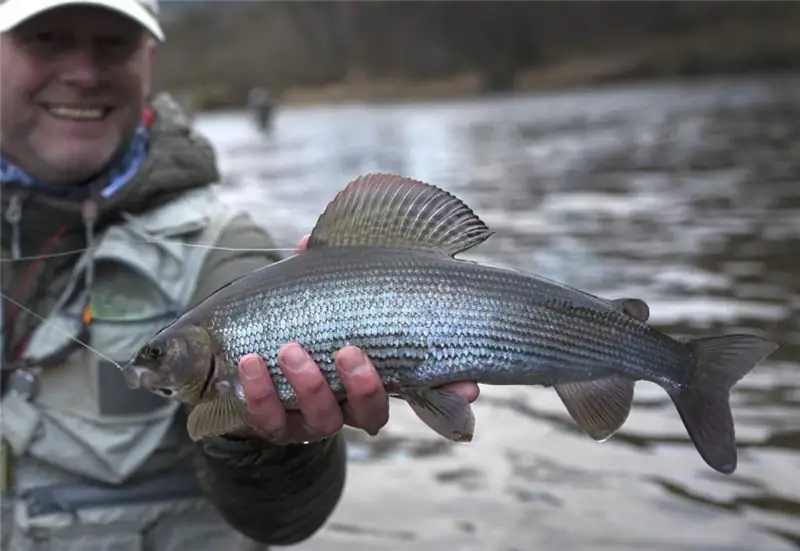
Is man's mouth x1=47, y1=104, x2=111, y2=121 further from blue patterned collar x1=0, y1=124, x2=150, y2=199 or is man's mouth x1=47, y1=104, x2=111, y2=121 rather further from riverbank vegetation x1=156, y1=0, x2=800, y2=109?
riverbank vegetation x1=156, y1=0, x2=800, y2=109

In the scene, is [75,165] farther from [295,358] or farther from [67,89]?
[295,358]

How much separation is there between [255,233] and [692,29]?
105492 mm

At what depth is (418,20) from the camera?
118688 mm

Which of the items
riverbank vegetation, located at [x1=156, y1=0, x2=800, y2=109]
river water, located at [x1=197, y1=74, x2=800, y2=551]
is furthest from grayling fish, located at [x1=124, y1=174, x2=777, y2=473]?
riverbank vegetation, located at [x1=156, y1=0, x2=800, y2=109]

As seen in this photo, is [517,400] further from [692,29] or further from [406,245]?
[692,29]

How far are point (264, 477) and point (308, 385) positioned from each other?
2.46ft

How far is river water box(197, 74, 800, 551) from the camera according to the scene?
504 cm

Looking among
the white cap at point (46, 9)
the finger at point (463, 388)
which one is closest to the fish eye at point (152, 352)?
the finger at point (463, 388)

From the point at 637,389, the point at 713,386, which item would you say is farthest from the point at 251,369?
the point at 637,389

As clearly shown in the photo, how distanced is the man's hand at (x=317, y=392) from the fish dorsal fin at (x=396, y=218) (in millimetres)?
363

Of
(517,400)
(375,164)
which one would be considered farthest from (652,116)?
(517,400)

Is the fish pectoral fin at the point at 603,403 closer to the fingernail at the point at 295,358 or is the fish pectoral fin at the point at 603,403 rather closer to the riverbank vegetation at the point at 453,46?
the fingernail at the point at 295,358

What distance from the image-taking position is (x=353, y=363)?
2.34m

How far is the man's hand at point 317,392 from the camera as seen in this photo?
2.34 m
